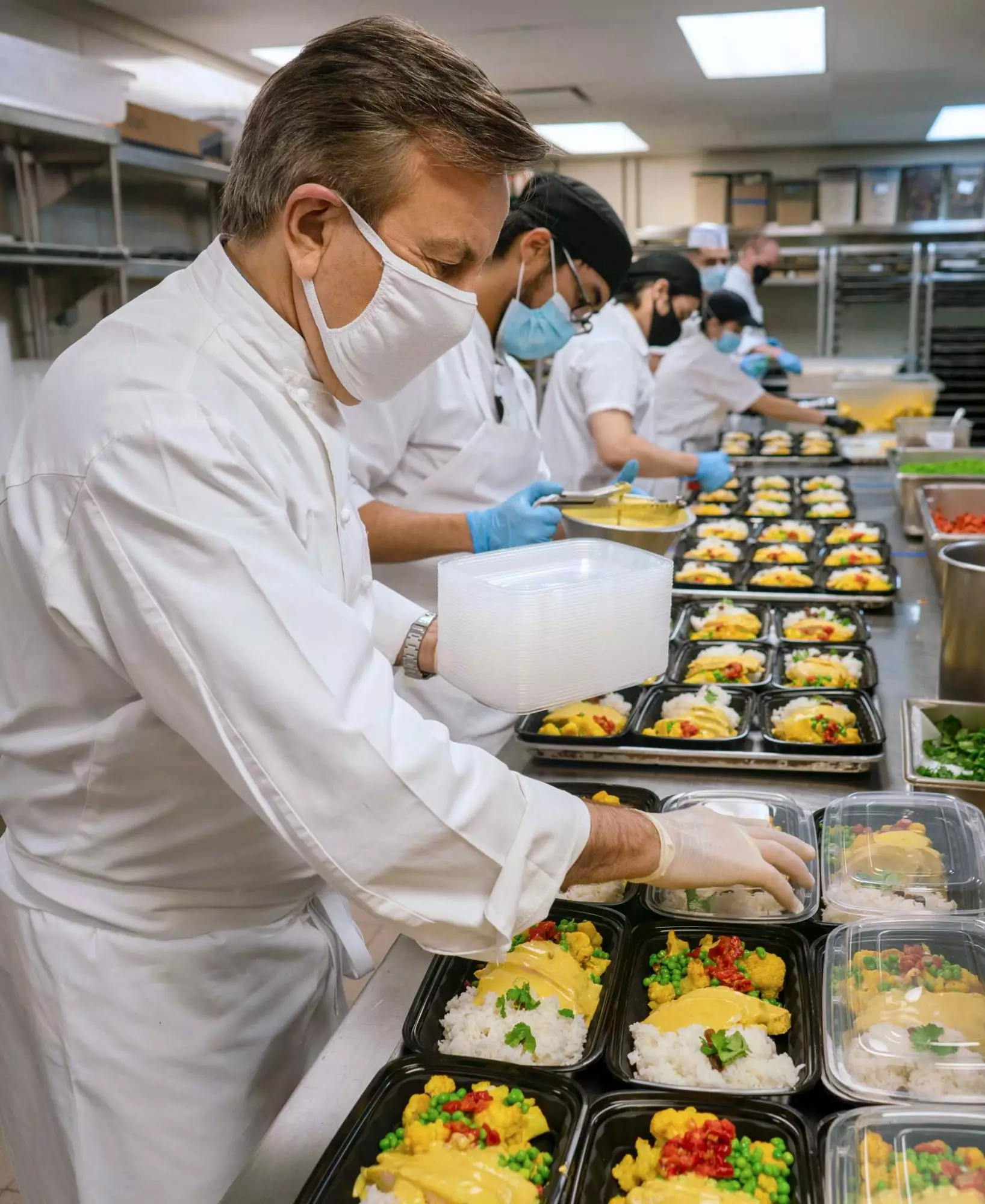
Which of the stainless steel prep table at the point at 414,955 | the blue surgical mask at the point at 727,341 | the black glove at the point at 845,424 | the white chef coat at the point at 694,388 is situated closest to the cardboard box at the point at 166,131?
the white chef coat at the point at 694,388

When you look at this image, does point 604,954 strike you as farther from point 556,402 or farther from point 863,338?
point 863,338

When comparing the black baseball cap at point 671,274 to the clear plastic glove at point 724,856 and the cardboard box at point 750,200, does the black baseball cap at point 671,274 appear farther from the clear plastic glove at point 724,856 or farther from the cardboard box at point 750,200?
the cardboard box at point 750,200

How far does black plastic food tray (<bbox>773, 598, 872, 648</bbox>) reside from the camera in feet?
7.88

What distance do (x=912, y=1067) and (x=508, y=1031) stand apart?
43cm

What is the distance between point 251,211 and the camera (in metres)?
1.18

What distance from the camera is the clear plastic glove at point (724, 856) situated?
1211mm

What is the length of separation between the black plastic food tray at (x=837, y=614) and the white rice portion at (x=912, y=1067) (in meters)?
1.33

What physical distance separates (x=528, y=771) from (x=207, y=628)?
1035mm

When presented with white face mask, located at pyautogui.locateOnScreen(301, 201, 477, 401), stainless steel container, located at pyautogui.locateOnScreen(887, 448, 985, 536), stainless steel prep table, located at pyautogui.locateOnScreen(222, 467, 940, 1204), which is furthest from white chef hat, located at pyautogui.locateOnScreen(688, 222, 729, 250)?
white face mask, located at pyautogui.locateOnScreen(301, 201, 477, 401)

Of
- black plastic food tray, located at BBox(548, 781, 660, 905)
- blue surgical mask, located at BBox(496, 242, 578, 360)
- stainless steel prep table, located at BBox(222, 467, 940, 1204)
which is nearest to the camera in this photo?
stainless steel prep table, located at BBox(222, 467, 940, 1204)

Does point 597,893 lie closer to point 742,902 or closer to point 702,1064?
point 742,902

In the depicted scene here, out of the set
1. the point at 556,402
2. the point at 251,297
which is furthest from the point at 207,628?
the point at 556,402

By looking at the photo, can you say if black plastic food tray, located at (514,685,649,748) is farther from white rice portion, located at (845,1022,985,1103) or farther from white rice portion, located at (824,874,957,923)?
white rice portion, located at (845,1022,985,1103)

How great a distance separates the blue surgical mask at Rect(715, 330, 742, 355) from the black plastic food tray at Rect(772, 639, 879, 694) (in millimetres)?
3355
